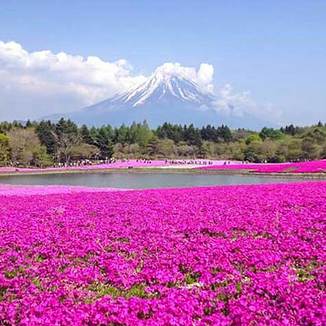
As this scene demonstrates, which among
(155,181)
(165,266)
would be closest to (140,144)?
(155,181)

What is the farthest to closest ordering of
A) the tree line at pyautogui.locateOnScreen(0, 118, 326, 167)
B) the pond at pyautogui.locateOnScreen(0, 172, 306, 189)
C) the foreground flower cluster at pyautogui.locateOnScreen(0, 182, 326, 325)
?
the tree line at pyautogui.locateOnScreen(0, 118, 326, 167) < the pond at pyautogui.locateOnScreen(0, 172, 306, 189) < the foreground flower cluster at pyautogui.locateOnScreen(0, 182, 326, 325)

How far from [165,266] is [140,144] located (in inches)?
4297

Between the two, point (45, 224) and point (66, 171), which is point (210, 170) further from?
point (45, 224)

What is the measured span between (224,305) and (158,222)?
8024mm

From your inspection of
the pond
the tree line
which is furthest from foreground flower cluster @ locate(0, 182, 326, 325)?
the tree line

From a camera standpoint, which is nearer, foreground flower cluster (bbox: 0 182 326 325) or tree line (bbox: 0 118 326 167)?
foreground flower cluster (bbox: 0 182 326 325)

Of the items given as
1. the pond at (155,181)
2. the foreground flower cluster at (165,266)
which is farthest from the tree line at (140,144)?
the foreground flower cluster at (165,266)

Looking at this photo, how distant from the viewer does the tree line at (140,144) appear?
88062 millimetres

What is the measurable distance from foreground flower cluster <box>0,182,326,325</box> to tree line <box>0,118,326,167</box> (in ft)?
240

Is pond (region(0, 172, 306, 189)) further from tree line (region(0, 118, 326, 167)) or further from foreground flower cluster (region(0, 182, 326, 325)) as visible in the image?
tree line (region(0, 118, 326, 167))

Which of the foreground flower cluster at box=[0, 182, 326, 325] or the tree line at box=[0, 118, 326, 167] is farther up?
the tree line at box=[0, 118, 326, 167]

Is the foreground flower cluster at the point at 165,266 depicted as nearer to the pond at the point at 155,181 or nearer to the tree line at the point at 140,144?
the pond at the point at 155,181

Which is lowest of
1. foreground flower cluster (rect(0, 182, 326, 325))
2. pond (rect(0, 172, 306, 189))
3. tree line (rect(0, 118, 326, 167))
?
pond (rect(0, 172, 306, 189))

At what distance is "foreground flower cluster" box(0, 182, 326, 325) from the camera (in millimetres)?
6426
